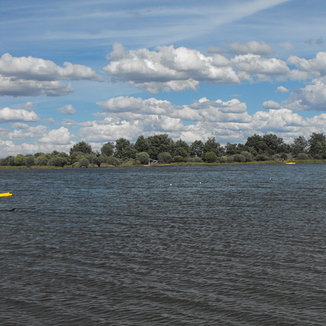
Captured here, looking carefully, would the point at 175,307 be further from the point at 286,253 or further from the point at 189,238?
the point at 189,238

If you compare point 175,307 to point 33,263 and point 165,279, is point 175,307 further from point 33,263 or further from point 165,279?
point 33,263

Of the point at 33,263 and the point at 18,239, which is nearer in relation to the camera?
the point at 33,263

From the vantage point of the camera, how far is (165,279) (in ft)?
62.4

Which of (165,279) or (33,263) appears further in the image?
(33,263)

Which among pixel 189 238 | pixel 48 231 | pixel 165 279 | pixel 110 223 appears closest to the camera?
pixel 165 279

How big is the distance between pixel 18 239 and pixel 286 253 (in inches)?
762

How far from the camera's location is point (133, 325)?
46.8 ft

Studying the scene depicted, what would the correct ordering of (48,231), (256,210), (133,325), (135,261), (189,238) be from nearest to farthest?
(133,325) < (135,261) < (189,238) < (48,231) < (256,210)

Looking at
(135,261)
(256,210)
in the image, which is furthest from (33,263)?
(256,210)

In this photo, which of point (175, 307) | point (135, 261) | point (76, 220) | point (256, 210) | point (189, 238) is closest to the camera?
point (175, 307)

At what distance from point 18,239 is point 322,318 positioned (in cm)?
2242

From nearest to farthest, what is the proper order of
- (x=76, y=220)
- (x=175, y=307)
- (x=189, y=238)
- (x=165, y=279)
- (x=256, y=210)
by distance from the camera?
(x=175, y=307) < (x=165, y=279) < (x=189, y=238) < (x=76, y=220) < (x=256, y=210)

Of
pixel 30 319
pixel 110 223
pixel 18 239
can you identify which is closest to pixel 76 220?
pixel 110 223

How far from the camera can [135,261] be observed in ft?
72.9
